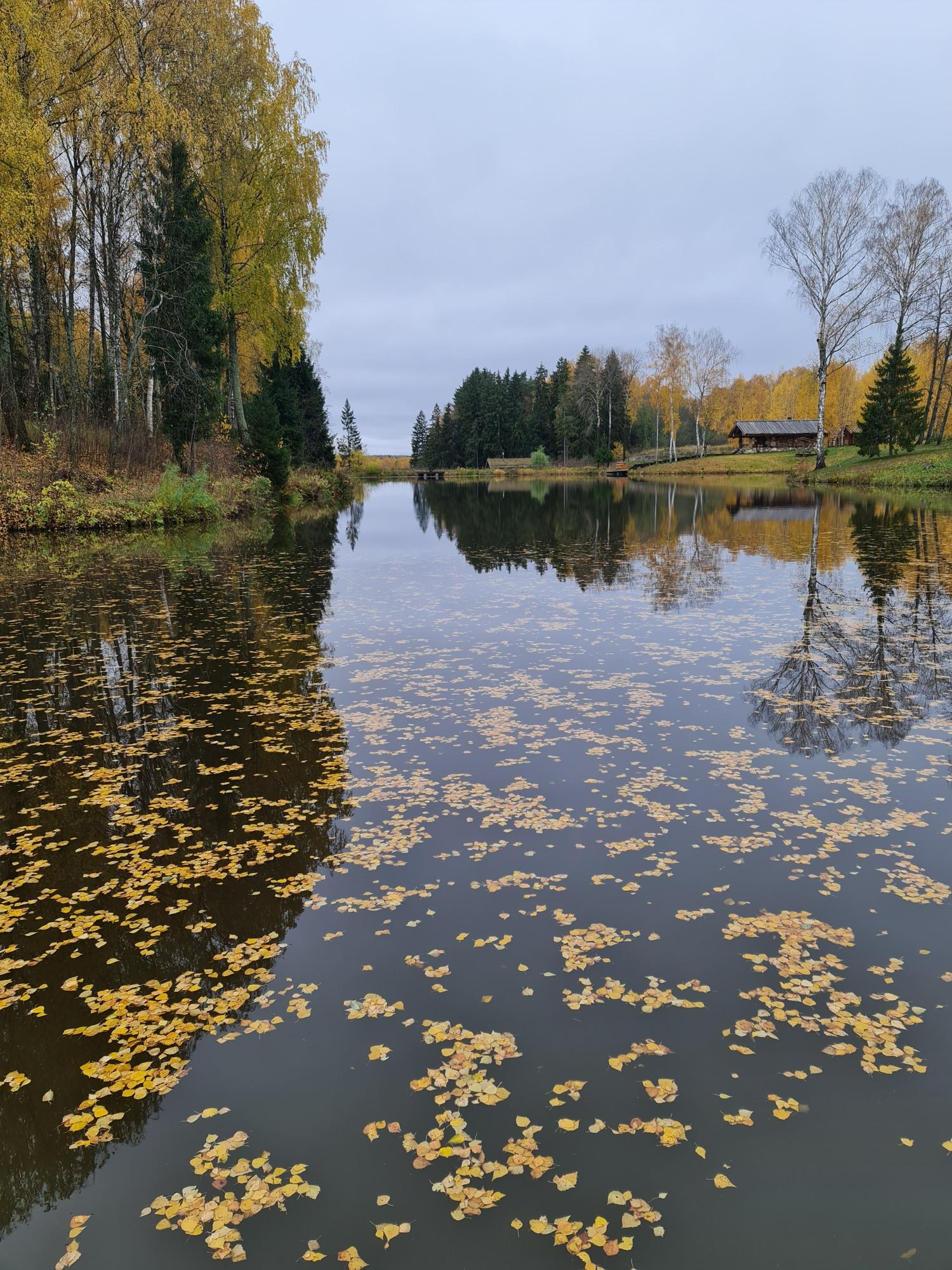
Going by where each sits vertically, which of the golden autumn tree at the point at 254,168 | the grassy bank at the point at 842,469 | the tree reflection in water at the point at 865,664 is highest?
the golden autumn tree at the point at 254,168

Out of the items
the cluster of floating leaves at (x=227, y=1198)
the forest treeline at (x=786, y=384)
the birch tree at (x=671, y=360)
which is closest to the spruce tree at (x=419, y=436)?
the forest treeline at (x=786, y=384)

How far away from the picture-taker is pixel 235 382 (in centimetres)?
3272

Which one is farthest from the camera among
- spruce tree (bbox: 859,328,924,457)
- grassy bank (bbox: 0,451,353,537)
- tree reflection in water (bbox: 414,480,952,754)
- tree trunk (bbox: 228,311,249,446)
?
spruce tree (bbox: 859,328,924,457)

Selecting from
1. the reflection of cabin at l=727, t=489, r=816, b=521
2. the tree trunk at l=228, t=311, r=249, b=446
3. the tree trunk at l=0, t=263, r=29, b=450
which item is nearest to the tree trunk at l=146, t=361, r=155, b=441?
the tree trunk at l=0, t=263, r=29, b=450

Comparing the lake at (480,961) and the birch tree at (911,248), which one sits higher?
the birch tree at (911,248)

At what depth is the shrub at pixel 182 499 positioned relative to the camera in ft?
80.8

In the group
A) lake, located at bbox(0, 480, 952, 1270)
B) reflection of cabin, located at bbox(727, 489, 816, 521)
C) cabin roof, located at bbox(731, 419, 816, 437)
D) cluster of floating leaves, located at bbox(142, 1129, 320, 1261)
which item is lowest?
cluster of floating leaves, located at bbox(142, 1129, 320, 1261)

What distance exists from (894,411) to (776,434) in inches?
1267

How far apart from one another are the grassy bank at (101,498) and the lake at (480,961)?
1365cm

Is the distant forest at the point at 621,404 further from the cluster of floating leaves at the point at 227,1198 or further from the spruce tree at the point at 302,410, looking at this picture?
the cluster of floating leaves at the point at 227,1198

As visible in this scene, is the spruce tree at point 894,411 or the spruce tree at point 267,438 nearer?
the spruce tree at point 267,438

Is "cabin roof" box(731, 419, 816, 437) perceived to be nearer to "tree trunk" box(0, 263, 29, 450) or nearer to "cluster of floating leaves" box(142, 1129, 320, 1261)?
"tree trunk" box(0, 263, 29, 450)

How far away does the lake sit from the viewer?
2818 millimetres

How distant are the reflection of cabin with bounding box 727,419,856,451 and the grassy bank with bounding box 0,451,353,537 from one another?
2491 inches
